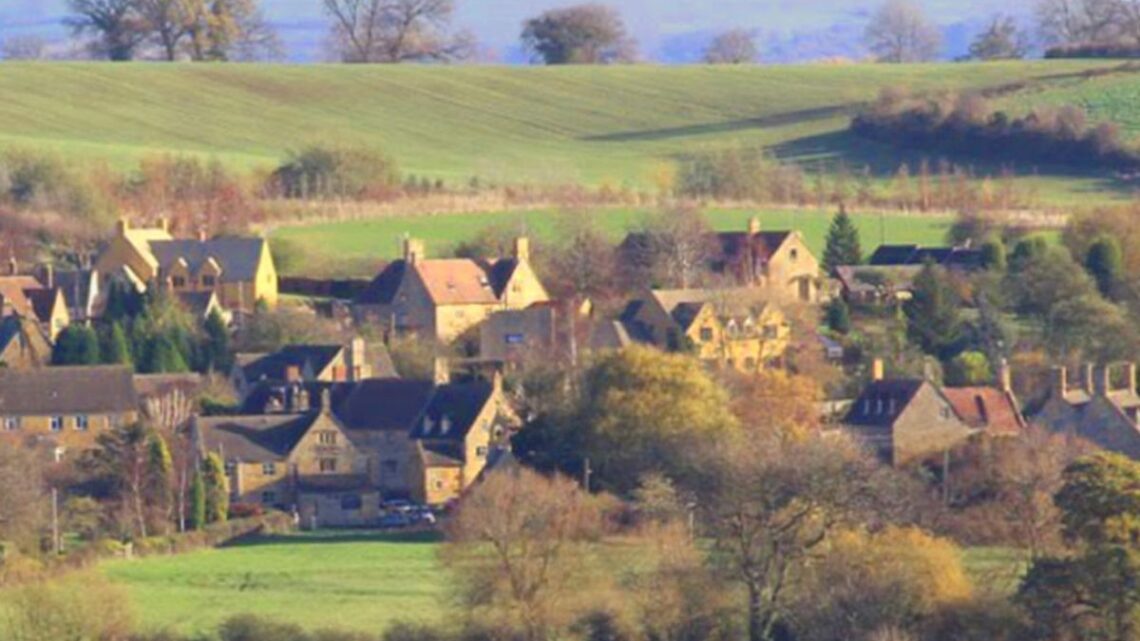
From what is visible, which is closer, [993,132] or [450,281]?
[450,281]

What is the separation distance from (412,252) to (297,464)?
13593mm

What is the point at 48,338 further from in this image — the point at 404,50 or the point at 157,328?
the point at 404,50

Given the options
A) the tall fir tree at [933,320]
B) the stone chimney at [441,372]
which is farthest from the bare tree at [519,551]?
the tall fir tree at [933,320]

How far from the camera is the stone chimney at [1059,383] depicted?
168 ft

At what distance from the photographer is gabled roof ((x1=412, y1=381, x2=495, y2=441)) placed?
5256 centimetres

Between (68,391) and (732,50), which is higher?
(732,50)

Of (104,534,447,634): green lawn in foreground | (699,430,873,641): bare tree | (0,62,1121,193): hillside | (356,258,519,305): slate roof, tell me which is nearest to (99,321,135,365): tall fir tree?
(356,258,519,305): slate roof

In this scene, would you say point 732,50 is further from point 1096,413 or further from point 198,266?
point 1096,413

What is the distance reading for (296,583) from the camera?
43719 mm

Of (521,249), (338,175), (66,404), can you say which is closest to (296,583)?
(66,404)

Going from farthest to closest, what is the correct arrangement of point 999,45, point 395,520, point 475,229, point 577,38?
point 999,45
point 577,38
point 475,229
point 395,520

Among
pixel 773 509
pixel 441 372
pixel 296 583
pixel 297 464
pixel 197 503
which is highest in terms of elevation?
pixel 441 372

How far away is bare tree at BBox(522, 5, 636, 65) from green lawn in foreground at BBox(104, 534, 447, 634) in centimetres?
6742

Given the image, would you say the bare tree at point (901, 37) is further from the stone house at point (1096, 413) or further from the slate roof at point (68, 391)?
the stone house at point (1096, 413)
